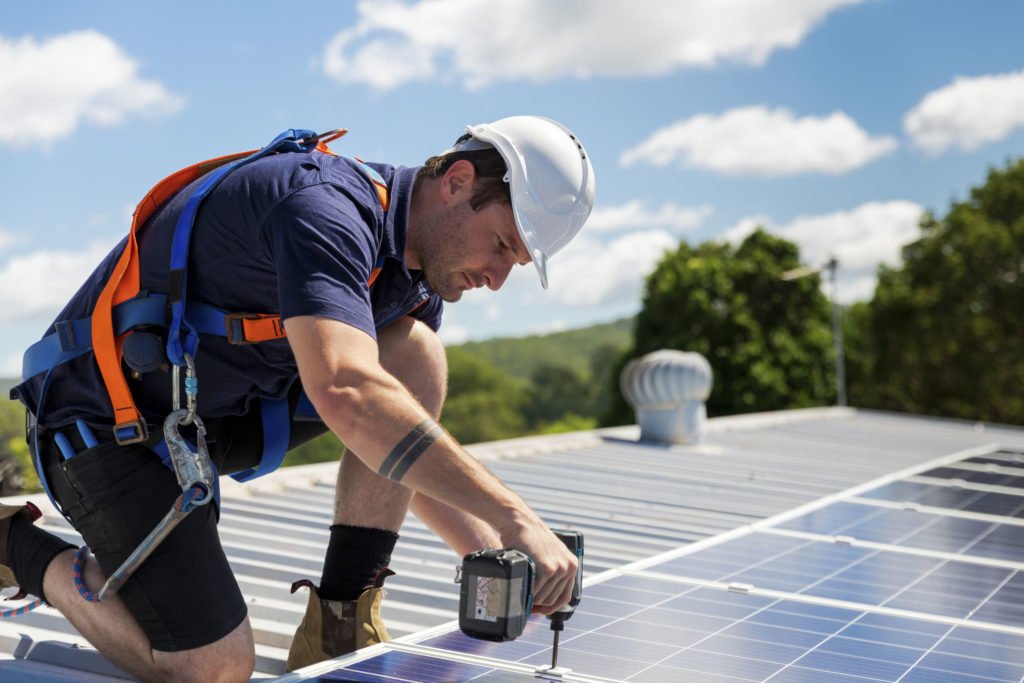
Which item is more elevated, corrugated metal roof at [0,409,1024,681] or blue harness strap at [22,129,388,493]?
blue harness strap at [22,129,388,493]

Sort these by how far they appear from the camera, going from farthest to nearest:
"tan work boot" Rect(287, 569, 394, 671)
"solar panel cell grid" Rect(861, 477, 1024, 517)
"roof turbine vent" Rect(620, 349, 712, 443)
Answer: "roof turbine vent" Rect(620, 349, 712, 443)
"solar panel cell grid" Rect(861, 477, 1024, 517)
"tan work boot" Rect(287, 569, 394, 671)

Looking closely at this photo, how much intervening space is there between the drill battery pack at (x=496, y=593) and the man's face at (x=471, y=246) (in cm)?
94

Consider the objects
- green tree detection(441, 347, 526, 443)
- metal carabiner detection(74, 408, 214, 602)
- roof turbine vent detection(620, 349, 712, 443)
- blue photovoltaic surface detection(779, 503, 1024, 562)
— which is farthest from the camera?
green tree detection(441, 347, 526, 443)

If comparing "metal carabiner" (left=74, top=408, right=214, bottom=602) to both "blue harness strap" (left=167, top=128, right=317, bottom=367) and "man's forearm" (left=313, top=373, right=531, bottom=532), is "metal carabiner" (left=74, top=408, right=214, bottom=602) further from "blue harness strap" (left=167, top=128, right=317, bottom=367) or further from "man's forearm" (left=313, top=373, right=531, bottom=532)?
"man's forearm" (left=313, top=373, right=531, bottom=532)

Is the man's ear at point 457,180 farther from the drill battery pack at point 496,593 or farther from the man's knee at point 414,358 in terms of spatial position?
the drill battery pack at point 496,593

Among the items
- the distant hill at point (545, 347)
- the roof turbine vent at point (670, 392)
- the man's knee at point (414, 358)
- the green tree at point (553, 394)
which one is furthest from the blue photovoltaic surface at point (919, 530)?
the distant hill at point (545, 347)

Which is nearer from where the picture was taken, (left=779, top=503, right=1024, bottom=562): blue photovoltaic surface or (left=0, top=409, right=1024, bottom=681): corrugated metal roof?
(left=0, top=409, right=1024, bottom=681): corrugated metal roof

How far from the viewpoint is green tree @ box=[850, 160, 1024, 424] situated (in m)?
39.4

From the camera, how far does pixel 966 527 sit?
262 inches

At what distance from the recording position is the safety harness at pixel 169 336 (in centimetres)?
325

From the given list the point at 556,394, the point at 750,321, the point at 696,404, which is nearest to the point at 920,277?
the point at 750,321

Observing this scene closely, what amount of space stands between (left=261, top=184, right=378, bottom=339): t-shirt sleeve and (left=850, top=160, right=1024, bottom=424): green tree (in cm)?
3955

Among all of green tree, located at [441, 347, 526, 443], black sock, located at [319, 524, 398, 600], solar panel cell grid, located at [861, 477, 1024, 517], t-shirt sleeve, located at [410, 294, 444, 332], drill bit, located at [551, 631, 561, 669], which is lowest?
green tree, located at [441, 347, 526, 443]

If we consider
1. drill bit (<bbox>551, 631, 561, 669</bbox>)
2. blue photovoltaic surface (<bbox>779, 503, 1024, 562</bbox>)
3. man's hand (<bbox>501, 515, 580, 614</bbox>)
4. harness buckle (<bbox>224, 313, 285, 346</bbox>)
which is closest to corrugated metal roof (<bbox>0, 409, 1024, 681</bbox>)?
blue photovoltaic surface (<bbox>779, 503, 1024, 562</bbox>)
